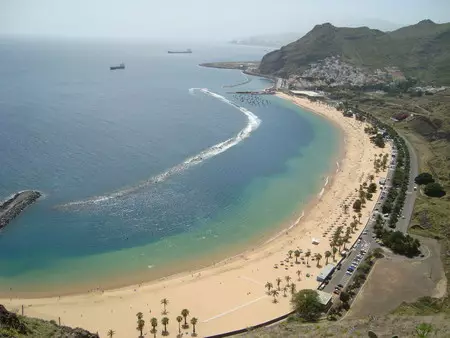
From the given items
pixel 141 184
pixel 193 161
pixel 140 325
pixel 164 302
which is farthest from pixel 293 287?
pixel 193 161

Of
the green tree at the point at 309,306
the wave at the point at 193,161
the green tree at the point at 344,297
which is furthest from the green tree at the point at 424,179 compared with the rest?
the green tree at the point at 309,306

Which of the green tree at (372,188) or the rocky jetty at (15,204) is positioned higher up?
the green tree at (372,188)

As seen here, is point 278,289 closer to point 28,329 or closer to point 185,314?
point 185,314

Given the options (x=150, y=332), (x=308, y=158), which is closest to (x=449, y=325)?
(x=150, y=332)

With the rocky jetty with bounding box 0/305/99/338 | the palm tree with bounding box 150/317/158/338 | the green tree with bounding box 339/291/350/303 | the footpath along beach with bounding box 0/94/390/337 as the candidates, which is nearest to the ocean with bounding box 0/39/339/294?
the footpath along beach with bounding box 0/94/390/337

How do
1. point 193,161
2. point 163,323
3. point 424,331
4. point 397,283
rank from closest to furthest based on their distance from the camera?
point 424,331 < point 163,323 < point 397,283 < point 193,161

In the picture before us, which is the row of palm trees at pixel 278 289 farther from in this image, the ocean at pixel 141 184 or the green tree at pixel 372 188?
the green tree at pixel 372 188

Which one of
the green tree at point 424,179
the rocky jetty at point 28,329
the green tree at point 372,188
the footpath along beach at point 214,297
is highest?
the green tree at point 424,179
